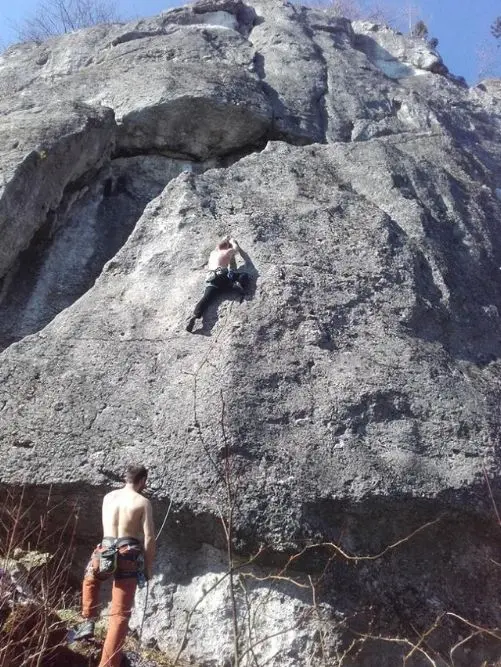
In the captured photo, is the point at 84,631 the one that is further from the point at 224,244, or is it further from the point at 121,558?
the point at 224,244

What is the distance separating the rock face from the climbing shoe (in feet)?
2.68

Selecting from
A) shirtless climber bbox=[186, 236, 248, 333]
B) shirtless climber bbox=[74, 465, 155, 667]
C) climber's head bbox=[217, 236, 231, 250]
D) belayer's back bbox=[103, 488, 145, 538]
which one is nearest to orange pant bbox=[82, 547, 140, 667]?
shirtless climber bbox=[74, 465, 155, 667]

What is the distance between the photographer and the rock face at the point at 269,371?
17.7ft

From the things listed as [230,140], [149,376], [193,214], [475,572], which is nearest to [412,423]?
[475,572]

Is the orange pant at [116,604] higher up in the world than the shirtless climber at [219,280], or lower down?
lower down

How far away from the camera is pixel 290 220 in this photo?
26.2 ft

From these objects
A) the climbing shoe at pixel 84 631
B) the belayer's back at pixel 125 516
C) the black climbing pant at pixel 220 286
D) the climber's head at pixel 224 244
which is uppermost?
the climber's head at pixel 224 244

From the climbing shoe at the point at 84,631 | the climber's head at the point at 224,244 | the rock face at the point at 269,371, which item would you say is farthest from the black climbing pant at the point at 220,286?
the climbing shoe at the point at 84,631

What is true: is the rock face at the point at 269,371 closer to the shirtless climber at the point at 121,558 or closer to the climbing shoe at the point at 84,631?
the shirtless climber at the point at 121,558

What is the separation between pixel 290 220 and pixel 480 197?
3.71 m

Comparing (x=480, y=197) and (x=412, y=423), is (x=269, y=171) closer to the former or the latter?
(x=480, y=197)

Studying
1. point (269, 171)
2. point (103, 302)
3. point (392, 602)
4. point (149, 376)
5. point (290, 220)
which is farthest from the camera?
point (269, 171)

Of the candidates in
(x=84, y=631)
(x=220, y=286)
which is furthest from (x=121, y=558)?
(x=220, y=286)

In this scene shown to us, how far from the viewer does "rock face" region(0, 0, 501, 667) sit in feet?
17.7
